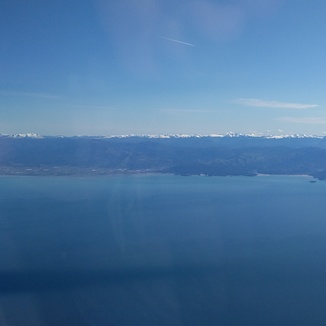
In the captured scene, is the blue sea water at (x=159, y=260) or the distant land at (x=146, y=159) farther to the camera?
the distant land at (x=146, y=159)

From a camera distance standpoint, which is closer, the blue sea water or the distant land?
the blue sea water

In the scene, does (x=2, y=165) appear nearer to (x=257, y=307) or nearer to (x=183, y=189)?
(x=183, y=189)

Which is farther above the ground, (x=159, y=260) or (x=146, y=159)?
(x=146, y=159)

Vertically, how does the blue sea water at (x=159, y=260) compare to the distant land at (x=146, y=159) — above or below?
below

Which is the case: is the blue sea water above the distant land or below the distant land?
below

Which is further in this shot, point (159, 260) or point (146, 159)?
point (146, 159)
